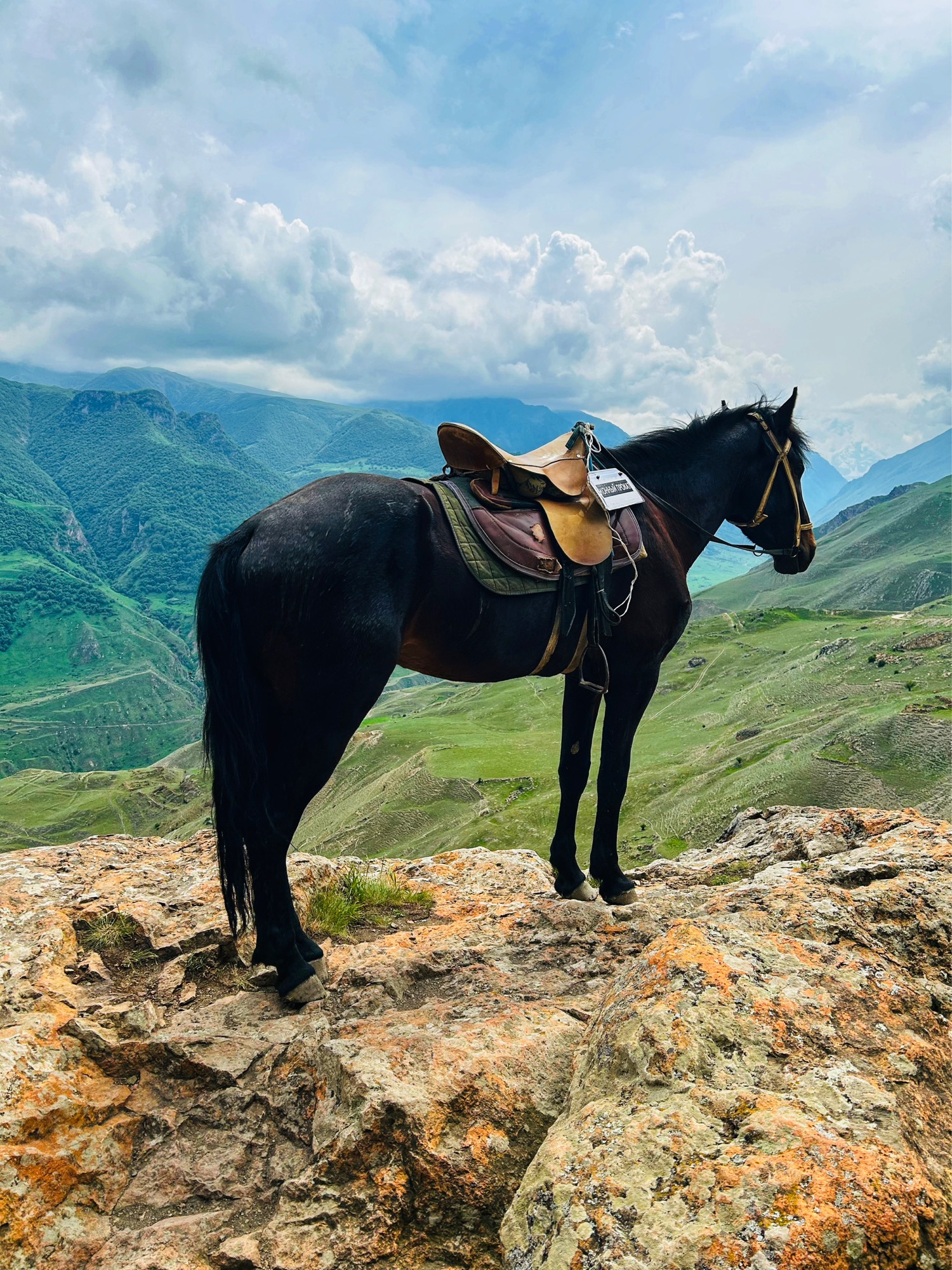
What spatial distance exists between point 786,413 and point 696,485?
1.28 m

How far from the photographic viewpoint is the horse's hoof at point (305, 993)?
5.08m

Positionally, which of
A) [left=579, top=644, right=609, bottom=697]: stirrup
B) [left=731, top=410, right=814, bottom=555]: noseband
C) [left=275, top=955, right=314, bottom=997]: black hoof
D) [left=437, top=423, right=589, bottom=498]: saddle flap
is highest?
[left=437, top=423, right=589, bottom=498]: saddle flap

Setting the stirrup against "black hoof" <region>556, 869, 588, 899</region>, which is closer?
the stirrup

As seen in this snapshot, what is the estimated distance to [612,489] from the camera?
21.9ft

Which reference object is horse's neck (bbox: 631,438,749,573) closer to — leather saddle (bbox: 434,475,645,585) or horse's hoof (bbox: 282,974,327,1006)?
leather saddle (bbox: 434,475,645,585)

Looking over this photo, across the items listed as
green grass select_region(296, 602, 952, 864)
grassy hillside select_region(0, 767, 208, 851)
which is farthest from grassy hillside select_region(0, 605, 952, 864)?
grassy hillside select_region(0, 767, 208, 851)

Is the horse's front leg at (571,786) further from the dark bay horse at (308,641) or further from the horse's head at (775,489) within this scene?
the horse's head at (775,489)

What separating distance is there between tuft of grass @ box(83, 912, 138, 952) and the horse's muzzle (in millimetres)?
7146

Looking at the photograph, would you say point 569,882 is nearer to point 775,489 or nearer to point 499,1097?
point 499,1097

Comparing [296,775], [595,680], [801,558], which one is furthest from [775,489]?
[296,775]

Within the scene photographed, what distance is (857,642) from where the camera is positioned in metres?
53.0

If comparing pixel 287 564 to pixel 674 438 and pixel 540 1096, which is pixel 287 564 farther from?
pixel 674 438

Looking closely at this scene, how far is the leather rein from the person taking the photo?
24.0 feet

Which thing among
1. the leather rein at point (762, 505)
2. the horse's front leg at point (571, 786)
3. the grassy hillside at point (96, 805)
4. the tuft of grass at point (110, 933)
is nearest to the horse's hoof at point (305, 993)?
the tuft of grass at point (110, 933)
